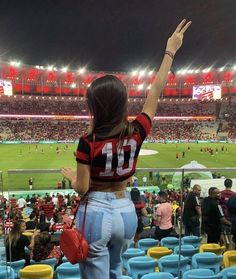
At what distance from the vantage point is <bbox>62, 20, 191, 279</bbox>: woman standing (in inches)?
75.9

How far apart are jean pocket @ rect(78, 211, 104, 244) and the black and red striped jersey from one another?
0.20 m

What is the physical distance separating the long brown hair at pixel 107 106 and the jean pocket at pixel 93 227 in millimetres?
429

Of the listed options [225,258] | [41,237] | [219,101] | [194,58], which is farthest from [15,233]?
[219,101]

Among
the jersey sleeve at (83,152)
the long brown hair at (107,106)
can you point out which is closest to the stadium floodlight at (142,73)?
the long brown hair at (107,106)

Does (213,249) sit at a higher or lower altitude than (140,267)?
lower

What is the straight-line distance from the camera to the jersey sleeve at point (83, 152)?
75.0 inches

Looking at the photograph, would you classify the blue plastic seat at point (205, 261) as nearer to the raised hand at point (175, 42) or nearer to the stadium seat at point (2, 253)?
the stadium seat at point (2, 253)

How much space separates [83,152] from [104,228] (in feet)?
1.39

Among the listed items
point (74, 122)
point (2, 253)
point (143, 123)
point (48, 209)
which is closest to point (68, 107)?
point (74, 122)

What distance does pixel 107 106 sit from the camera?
6.46 ft

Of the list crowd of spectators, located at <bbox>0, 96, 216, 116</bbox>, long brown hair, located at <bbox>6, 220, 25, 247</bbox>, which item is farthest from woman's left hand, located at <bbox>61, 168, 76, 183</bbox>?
crowd of spectators, located at <bbox>0, 96, 216, 116</bbox>

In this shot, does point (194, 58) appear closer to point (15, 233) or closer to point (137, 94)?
point (137, 94)

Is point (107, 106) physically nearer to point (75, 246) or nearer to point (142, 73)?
point (75, 246)

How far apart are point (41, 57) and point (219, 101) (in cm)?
4559
